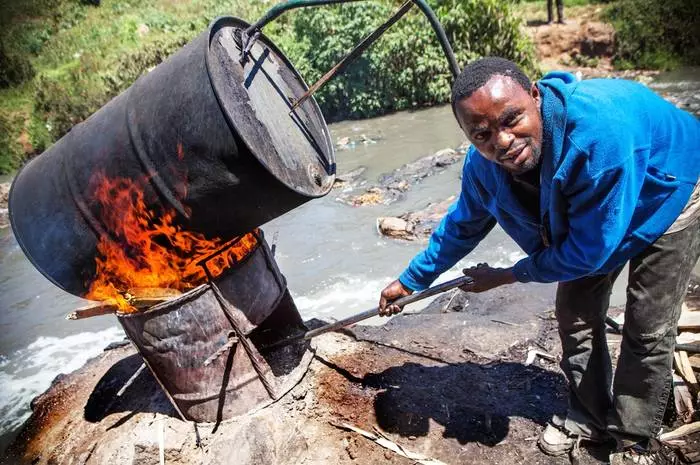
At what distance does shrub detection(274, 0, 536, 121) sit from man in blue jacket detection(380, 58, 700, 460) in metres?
12.5

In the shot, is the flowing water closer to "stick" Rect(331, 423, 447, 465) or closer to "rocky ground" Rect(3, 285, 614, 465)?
"rocky ground" Rect(3, 285, 614, 465)

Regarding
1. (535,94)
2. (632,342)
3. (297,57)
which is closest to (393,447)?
(632,342)

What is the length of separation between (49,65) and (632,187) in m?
28.2

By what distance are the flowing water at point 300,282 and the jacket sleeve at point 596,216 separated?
3222 mm

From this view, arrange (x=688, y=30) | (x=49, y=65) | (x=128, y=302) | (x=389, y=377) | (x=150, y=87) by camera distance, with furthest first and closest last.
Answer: (x=49, y=65) → (x=688, y=30) → (x=389, y=377) → (x=128, y=302) → (x=150, y=87)

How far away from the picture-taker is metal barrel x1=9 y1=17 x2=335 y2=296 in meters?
2.49

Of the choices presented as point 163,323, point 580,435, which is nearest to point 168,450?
point 163,323

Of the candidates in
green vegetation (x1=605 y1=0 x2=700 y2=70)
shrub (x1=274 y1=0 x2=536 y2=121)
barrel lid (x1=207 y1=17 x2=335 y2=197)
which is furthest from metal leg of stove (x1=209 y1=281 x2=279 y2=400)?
green vegetation (x1=605 y1=0 x2=700 y2=70)

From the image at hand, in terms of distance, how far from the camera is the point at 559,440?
2.82 meters

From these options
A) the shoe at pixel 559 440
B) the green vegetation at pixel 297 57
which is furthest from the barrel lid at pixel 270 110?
the green vegetation at pixel 297 57

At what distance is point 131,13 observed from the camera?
28.5 metres

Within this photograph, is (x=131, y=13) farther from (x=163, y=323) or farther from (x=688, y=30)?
(x=163, y=323)

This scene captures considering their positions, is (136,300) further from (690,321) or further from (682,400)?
(690,321)

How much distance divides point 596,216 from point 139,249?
2421 millimetres
